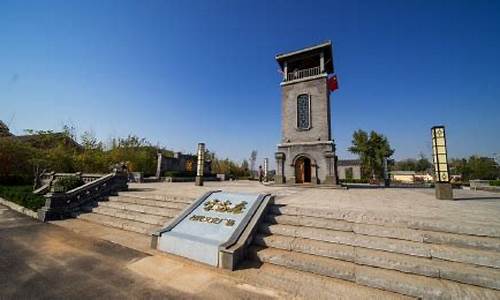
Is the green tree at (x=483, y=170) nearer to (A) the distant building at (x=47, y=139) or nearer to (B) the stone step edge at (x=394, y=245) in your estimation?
(B) the stone step edge at (x=394, y=245)

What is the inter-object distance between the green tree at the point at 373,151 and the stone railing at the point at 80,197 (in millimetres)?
32547

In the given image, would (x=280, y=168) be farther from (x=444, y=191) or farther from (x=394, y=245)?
(x=394, y=245)

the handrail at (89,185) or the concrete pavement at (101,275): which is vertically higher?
the handrail at (89,185)

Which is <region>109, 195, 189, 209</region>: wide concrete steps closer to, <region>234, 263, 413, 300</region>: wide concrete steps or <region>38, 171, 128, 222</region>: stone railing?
<region>38, 171, 128, 222</region>: stone railing

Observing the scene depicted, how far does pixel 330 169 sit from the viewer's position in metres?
15.0

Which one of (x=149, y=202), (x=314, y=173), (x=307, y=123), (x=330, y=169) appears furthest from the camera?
(x=307, y=123)

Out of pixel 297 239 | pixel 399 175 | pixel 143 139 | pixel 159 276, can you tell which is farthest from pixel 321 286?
pixel 399 175

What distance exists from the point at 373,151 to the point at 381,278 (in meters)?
33.6

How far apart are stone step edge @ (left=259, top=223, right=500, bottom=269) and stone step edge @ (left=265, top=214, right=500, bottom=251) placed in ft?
0.29

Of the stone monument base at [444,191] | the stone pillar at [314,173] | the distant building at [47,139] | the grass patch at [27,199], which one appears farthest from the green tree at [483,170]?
the distant building at [47,139]

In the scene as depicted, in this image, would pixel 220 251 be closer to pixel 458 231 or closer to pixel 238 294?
pixel 238 294

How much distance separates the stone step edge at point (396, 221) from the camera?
151 inches

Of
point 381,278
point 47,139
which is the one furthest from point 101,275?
point 47,139

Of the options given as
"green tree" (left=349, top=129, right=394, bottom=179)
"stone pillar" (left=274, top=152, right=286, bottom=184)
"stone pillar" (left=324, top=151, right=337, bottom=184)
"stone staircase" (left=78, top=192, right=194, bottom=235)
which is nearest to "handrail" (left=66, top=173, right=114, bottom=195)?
"stone staircase" (left=78, top=192, right=194, bottom=235)
